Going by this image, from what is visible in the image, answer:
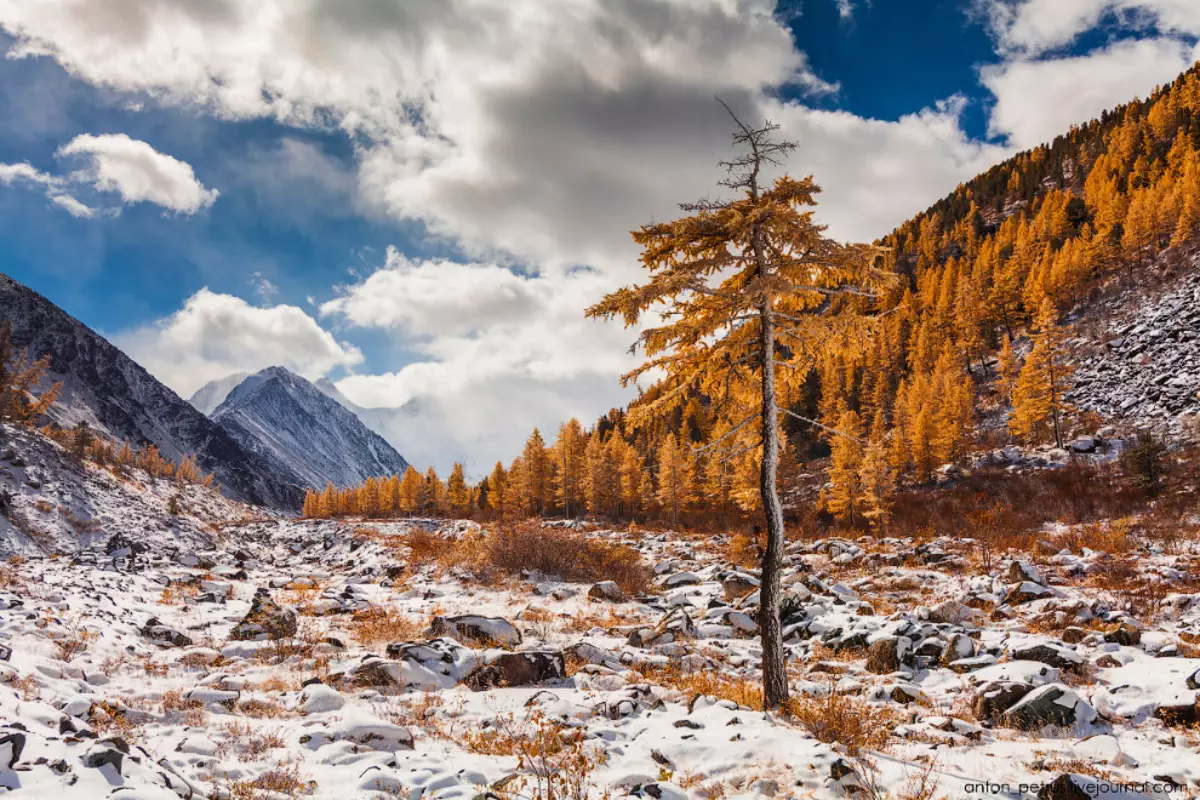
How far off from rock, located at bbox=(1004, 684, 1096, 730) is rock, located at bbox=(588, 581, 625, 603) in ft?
37.8

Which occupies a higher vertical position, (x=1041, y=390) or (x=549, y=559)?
(x=1041, y=390)

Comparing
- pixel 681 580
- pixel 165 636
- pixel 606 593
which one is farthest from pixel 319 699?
pixel 681 580

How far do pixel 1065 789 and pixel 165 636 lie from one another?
602 inches

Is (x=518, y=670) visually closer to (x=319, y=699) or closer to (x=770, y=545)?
(x=319, y=699)

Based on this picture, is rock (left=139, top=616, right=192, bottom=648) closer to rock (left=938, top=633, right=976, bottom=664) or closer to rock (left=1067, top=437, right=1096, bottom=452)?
rock (left=938, top=633, right=976, bottom=664)

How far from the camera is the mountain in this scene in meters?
153

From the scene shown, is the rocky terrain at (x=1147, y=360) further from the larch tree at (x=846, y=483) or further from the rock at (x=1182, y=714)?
the rock at (x=1182, y=714)

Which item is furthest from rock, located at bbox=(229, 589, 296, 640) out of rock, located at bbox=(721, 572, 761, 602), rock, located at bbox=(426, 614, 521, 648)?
rock, located at bbox=(721, 572, 761, 602)

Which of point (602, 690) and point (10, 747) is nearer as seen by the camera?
point (10, 747)

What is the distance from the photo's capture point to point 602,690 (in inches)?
357

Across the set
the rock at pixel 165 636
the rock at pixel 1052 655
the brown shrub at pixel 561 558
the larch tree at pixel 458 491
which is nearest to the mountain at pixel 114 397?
the larch tree at pixel 458 491

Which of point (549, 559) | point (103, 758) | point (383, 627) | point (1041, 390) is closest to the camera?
point (103, 758)

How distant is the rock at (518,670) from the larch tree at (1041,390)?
5445cm

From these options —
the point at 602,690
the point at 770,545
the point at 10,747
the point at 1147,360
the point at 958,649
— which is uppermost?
the point at 1147,360
